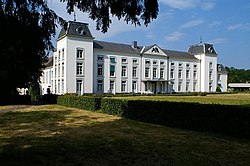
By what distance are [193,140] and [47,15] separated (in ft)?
21.5

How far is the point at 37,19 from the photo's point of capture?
15.6 feet

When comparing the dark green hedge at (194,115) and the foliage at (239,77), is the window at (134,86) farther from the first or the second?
the foliage at (239,77)

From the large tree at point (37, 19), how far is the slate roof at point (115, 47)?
45.3 meters

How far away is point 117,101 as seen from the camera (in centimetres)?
1802

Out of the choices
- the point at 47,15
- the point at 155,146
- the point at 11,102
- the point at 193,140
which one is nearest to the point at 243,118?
the point at 193,140

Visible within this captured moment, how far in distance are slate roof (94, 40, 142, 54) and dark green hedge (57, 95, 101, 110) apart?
22.9m

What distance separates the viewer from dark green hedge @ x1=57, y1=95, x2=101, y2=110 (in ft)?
69.7

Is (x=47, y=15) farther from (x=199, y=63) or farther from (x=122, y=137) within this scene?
(x=199, y=63)

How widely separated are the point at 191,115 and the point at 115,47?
4229cm

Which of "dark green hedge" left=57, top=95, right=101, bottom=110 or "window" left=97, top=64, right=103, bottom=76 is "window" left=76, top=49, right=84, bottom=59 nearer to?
"window" left=97, top=64, right=103, bottom=76

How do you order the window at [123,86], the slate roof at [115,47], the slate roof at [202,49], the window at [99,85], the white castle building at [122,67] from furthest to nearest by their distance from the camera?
the slate roof at [202,49] → the window at [123,86] → the slate roof at [115,47] → the window at [99,85] → the white castle building at [122,67]

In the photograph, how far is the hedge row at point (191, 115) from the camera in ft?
33.0

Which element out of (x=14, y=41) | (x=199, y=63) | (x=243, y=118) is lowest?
(x=243, y=118)

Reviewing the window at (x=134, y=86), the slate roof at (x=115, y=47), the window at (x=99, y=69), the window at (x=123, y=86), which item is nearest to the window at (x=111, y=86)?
the window at (x=123, y=86)
